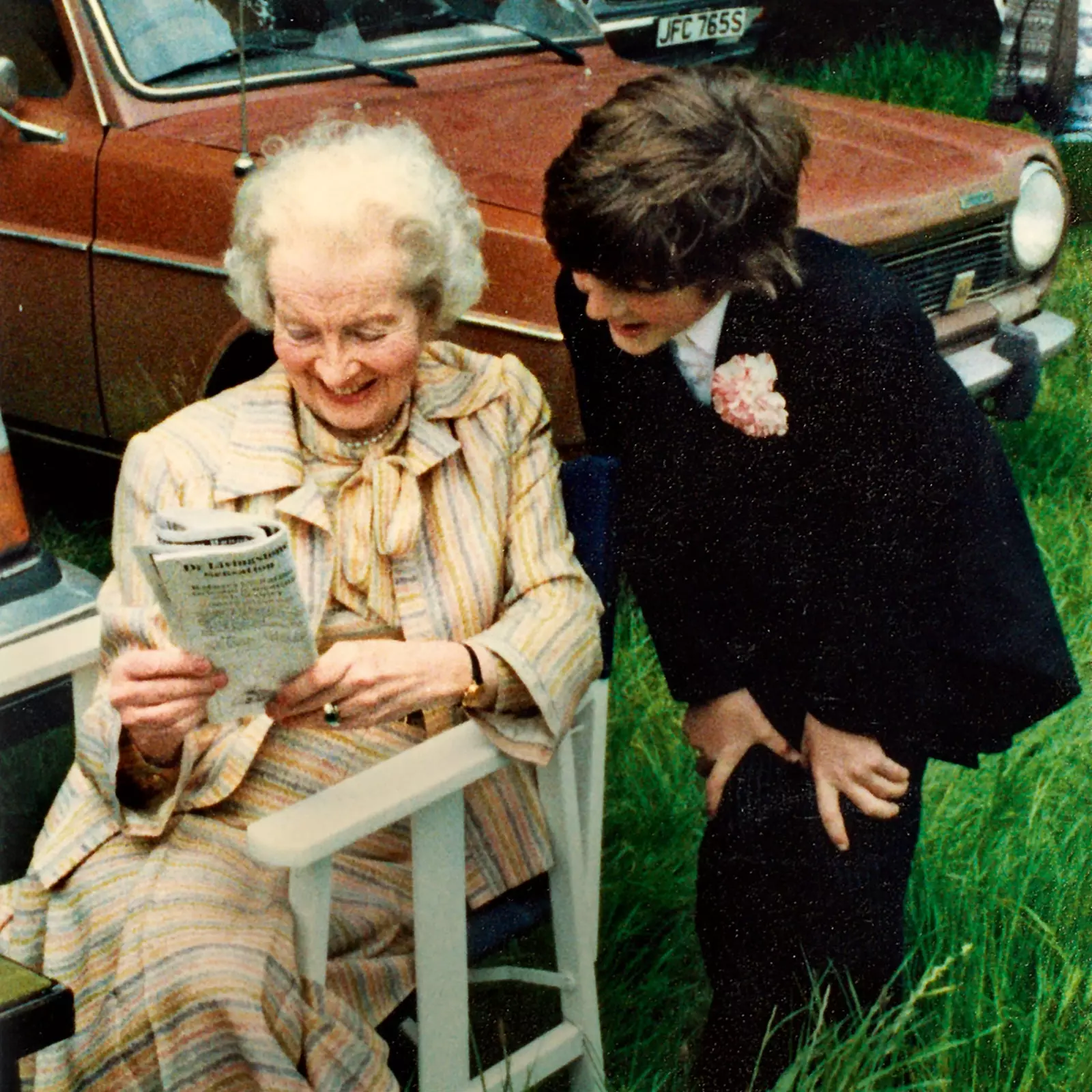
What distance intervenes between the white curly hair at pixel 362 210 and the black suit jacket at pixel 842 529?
25 centimetres

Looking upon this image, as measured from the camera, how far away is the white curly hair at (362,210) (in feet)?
6.37

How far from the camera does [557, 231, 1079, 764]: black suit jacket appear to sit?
1994 mm

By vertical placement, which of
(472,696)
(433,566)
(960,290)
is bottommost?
(960,290)

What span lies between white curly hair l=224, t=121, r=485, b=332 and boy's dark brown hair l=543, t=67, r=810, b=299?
15 cm

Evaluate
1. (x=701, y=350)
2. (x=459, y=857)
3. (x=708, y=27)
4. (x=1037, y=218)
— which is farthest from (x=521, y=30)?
(x=459, y=857)

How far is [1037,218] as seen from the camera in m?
3.84

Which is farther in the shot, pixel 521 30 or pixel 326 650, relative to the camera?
pixel 521 30

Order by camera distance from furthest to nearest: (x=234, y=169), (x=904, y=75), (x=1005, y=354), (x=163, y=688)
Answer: (x=904, y=75) < (x=1005, y=354) < (x=234, y=169) < (x=163, y=688)

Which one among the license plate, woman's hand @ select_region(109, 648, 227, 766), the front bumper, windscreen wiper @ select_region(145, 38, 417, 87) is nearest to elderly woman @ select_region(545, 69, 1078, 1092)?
woman's hand @ select_region(109, 648, 227, 766)

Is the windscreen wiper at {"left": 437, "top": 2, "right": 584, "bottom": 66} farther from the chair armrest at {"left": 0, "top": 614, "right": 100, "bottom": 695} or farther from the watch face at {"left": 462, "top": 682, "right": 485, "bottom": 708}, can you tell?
the watch face at {"left": 462, "top": 682, "right": 485, "bottom": 708}

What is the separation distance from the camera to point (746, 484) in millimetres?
2104

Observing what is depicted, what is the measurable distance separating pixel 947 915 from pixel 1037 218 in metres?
2.02

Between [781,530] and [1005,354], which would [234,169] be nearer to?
[781,530]

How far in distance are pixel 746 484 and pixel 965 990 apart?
89 centimetres
